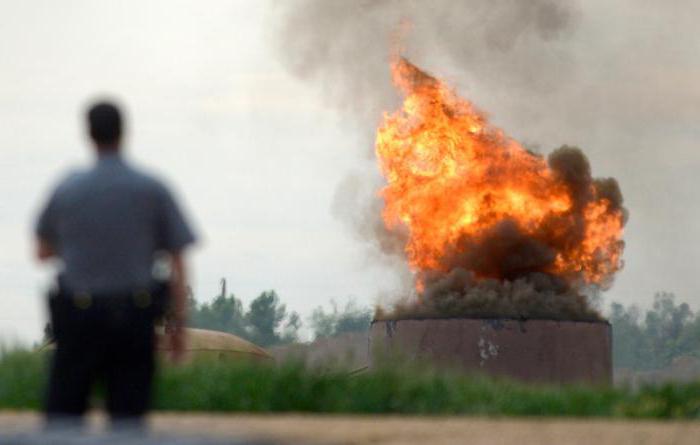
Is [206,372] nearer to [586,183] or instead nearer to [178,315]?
[178,315]

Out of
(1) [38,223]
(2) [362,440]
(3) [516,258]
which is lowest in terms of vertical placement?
(2) [362,440]

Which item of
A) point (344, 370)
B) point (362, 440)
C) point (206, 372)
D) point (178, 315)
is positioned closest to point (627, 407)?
point (344, 370)

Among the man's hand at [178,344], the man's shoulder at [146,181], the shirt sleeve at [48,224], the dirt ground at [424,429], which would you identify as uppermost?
the man's shoulder at [146,181]

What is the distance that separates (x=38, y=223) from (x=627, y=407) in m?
9.27

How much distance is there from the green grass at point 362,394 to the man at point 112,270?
6656 millimetres

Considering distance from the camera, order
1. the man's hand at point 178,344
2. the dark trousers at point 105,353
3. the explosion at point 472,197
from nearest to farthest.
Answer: the dark trousers at point 105,353
the man's hand at point 178,344
the explosion at point 472,197

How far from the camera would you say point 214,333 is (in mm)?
49594

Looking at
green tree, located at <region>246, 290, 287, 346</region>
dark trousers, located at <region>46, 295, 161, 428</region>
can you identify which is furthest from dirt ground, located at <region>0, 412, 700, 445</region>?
green tree, located at <region>246, 290, 287, 346</region>

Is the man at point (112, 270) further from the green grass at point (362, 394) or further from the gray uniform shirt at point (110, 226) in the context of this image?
the green grass at point (362, 394)

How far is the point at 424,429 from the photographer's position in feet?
43.0

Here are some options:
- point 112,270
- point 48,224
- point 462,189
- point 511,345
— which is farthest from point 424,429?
point 462,189

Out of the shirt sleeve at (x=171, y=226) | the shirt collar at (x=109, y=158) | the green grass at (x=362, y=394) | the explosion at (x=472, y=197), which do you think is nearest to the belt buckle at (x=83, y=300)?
the shirt sleeve at (x=171, y=226)

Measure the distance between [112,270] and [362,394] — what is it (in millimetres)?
7643

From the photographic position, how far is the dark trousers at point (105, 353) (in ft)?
30.6
